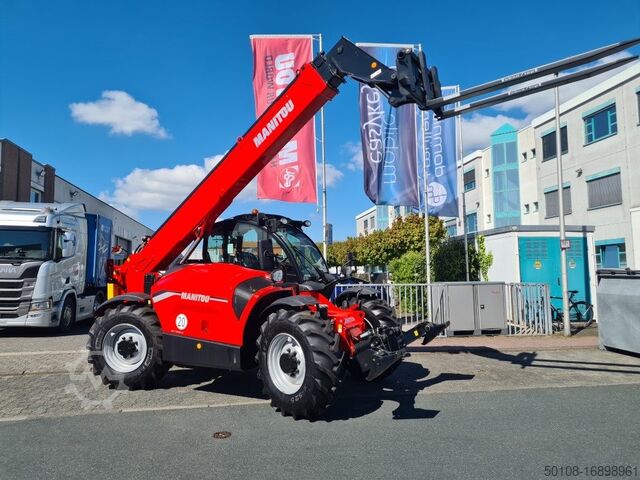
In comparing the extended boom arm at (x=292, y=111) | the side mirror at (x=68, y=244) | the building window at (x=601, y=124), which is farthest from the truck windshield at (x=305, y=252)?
the building window at (x=601, y=124)

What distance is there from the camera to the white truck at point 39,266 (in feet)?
37.0

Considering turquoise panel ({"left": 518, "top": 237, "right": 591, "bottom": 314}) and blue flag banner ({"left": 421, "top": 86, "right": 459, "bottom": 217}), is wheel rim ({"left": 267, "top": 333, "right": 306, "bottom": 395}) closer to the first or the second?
blue flag banner ({"left": 421, "top": 86, "right": 459, "bottom": 217})

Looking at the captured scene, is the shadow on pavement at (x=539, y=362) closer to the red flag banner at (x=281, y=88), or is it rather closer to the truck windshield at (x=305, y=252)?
the truck windshield at (x=305, y=252)

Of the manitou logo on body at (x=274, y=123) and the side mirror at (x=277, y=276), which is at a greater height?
the manitou logo on body at (x=274, y=123)

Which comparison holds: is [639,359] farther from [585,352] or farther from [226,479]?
[226,479]

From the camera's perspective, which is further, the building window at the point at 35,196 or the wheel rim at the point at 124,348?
the building window at the point at 35,196

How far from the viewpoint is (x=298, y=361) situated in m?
5.31

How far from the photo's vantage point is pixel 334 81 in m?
6.07

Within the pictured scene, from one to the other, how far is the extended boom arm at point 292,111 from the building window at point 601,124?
2449cm

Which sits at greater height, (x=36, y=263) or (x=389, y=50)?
(x=389, y=50)

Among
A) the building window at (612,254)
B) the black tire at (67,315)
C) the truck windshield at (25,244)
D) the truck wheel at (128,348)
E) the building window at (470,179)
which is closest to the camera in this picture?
the truck wheel at (128,348)

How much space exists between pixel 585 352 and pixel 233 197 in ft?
25.1

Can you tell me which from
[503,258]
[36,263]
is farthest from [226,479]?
[503,258]

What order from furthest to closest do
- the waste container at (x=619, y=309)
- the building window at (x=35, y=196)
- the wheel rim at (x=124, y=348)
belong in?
the building window at (x=35, y=196)
the waste container at (x=619, y=309)
the wheel rim at (x=124, y=348)
